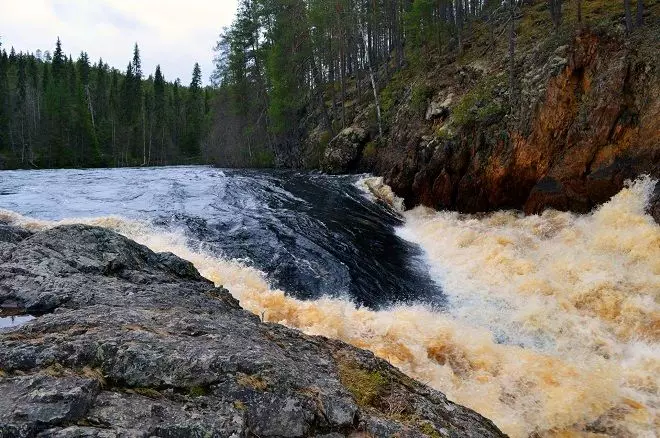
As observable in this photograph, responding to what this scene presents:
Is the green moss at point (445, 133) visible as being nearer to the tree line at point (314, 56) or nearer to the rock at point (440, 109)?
the rock at point (440, 109)

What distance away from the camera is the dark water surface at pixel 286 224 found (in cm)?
1131

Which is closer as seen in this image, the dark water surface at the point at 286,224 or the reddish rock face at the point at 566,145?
the dark water surface at the point at 286,224

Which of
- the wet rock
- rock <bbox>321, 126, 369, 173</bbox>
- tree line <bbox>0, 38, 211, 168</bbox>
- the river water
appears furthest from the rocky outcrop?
tree line <bbox>0, 38, 211, 168</bbox>

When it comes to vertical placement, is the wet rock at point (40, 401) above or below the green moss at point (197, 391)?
above

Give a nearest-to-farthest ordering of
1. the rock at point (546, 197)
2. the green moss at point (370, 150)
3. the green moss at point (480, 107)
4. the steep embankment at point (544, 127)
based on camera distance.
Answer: the steep embankment at point (544, 127), the rock at point (546, 197), the green moss at point (480, 107), the green moss at point (370, 150)

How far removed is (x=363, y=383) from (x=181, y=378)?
173 centimetres

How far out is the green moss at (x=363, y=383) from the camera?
4.16 metres

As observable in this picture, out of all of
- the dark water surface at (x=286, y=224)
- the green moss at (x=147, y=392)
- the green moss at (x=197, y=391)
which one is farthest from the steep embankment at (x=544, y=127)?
the green moss at (x=147, y=392)

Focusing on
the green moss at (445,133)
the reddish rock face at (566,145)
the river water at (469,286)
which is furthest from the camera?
the green moss at (445,133)

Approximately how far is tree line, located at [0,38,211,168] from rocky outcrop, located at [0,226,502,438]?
63.2 metres

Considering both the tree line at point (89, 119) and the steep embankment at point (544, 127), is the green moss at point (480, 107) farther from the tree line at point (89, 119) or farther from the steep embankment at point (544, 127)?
the tree line at point (89, 119)

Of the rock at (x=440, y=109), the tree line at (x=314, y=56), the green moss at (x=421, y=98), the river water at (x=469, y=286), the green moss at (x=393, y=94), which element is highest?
the tree line at (x=314, y=56)

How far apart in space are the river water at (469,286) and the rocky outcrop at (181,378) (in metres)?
2.61

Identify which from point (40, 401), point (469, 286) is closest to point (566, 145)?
point (469, 286)
